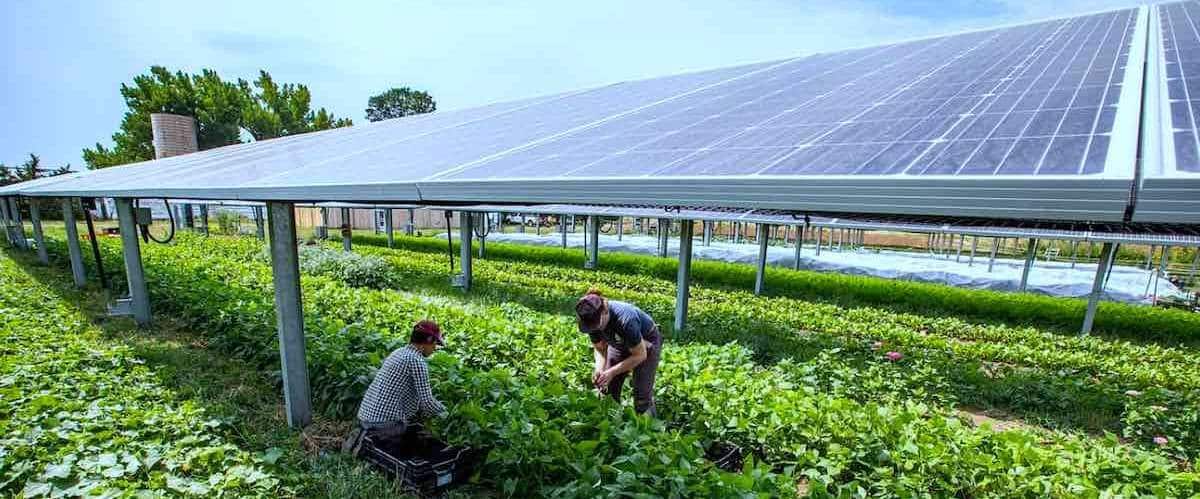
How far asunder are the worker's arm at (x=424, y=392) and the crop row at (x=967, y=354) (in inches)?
172

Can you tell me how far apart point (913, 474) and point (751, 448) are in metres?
1.06

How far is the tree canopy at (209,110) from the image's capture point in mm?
33438

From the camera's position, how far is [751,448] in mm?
3941

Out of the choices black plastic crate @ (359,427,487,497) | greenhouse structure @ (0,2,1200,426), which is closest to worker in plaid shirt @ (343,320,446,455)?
black plastic crate @ (359,427,487,497)

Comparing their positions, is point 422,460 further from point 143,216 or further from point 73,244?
point 73,244

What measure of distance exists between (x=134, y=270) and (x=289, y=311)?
4667 millimetres

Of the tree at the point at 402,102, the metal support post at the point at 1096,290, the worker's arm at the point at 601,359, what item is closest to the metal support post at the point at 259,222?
the worker's arm at the point at 601,359

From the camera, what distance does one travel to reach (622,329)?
13.0ft

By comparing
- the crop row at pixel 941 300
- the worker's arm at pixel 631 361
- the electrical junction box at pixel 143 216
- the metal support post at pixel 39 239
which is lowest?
the crop row at pixel 941 300

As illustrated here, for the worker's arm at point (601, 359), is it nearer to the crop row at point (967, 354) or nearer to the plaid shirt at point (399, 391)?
the plaid shirt at point (399, 391)

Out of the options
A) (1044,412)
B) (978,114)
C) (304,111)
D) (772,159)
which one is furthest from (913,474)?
(304,111)

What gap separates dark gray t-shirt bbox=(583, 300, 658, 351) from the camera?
3.94 m

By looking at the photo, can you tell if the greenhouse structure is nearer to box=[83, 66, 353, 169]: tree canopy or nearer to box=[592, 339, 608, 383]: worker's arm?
box=[592, 339, 608, 383]: worker's arm

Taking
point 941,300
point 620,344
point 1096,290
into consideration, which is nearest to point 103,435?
point 620,344
